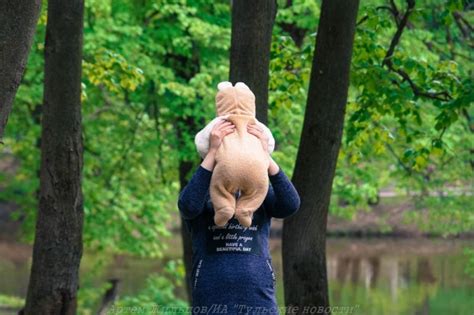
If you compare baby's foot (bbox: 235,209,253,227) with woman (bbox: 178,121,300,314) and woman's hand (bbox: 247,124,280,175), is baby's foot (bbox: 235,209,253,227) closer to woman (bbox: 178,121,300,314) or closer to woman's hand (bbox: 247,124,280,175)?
woman (bbox: 178,121,300,314)

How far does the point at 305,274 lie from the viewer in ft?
29.0

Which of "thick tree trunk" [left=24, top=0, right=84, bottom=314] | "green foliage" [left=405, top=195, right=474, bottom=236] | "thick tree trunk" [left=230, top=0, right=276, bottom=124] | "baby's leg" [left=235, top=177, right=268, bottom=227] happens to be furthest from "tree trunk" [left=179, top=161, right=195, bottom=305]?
"baby's leg" [left=235, top=177, right=268, bottom=227]

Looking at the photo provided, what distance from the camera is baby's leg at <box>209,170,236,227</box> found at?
5.14m

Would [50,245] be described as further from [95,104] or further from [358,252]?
[358,252]

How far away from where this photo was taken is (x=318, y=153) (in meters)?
8.76

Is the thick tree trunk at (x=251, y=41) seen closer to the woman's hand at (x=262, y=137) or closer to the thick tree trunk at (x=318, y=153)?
the thick tree trunk at (x=318, y=153)

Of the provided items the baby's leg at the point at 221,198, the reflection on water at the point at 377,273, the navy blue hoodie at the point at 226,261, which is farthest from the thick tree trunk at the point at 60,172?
the reflection on water at the point at 377,273

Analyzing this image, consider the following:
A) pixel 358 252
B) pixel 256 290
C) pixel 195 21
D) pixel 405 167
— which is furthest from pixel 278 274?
pixel 256 290

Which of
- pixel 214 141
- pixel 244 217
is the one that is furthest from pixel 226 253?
pixel 214 141

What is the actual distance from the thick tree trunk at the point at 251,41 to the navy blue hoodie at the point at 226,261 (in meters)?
2.77

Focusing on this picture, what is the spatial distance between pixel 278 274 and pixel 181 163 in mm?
8525

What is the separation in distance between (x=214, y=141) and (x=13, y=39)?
1195 millimetres

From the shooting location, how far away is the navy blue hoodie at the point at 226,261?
5219mm

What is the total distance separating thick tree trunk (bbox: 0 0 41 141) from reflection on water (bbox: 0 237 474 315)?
1535 cm
